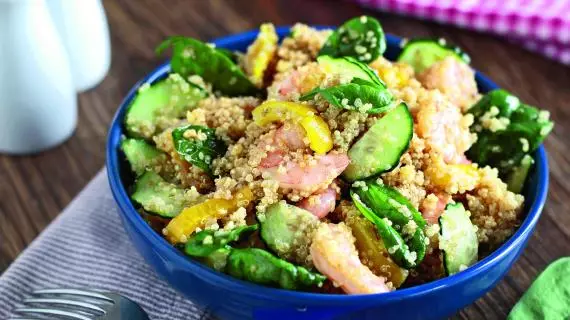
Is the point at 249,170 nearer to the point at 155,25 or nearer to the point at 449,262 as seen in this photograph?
the point at 449,262

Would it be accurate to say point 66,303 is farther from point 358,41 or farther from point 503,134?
point 503,134

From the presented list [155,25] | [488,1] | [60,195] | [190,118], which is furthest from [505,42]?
[60,195]

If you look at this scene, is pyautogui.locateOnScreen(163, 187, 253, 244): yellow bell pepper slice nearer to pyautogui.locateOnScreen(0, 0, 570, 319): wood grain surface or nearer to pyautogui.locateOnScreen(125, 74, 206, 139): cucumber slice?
pyautogui.locateOnScreen(125, 74, 206, 139): cucumber slice

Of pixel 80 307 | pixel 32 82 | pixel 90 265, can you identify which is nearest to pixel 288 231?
pixel 80 307

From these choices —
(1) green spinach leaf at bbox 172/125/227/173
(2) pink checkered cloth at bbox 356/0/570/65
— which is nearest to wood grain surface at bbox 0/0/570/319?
(2) pink checkered cloth at bbox 356/0/570/65

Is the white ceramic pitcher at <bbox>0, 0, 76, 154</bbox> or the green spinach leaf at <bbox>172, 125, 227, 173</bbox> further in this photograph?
the white ceramic pitcher at <bbox>0, 0, 76, 154</bbox>

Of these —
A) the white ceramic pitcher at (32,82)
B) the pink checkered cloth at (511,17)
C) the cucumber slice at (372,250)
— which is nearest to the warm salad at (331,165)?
the cucumber slice at (372,250)
